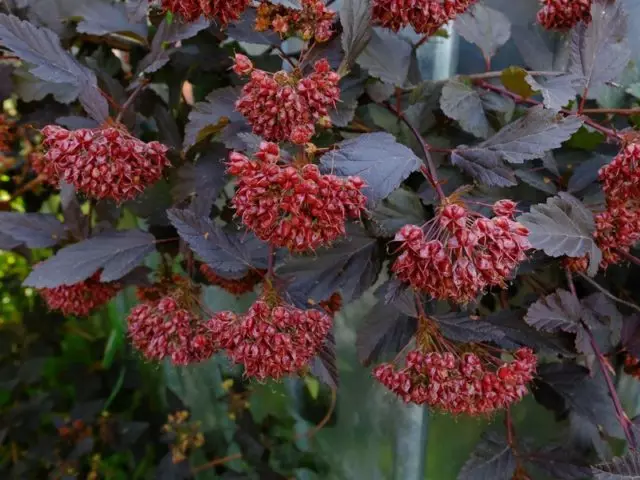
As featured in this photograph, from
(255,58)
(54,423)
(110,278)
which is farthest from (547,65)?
(54,423)

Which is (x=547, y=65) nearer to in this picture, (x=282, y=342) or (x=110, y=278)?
(x=282, y=342)

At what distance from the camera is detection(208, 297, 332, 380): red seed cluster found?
21.7 inches

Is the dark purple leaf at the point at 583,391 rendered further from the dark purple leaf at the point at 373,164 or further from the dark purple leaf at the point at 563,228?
the dark purple leaf at the point at 373,164

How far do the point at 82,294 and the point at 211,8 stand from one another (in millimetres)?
464

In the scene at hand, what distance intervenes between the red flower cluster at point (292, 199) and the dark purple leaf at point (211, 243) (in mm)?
183

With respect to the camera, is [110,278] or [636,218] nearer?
[636,218]

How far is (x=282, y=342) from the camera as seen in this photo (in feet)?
1.79

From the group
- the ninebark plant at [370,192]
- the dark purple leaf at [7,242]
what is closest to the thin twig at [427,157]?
the ninebark plant at [370,192]

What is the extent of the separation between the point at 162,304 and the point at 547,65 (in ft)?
1.91

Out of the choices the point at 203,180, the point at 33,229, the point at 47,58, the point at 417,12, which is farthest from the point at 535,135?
the point at 33,229

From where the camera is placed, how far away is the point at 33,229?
811 millimetres

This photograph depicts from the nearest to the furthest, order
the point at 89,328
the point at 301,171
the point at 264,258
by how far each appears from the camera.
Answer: the point at 301,171
the point at 264,258
the point at 89,328

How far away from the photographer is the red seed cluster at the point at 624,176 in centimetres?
54

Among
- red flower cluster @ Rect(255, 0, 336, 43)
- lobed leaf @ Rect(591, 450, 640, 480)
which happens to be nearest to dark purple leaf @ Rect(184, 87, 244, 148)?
red flower cluster @ Rect(255, 0, 336, 43)
